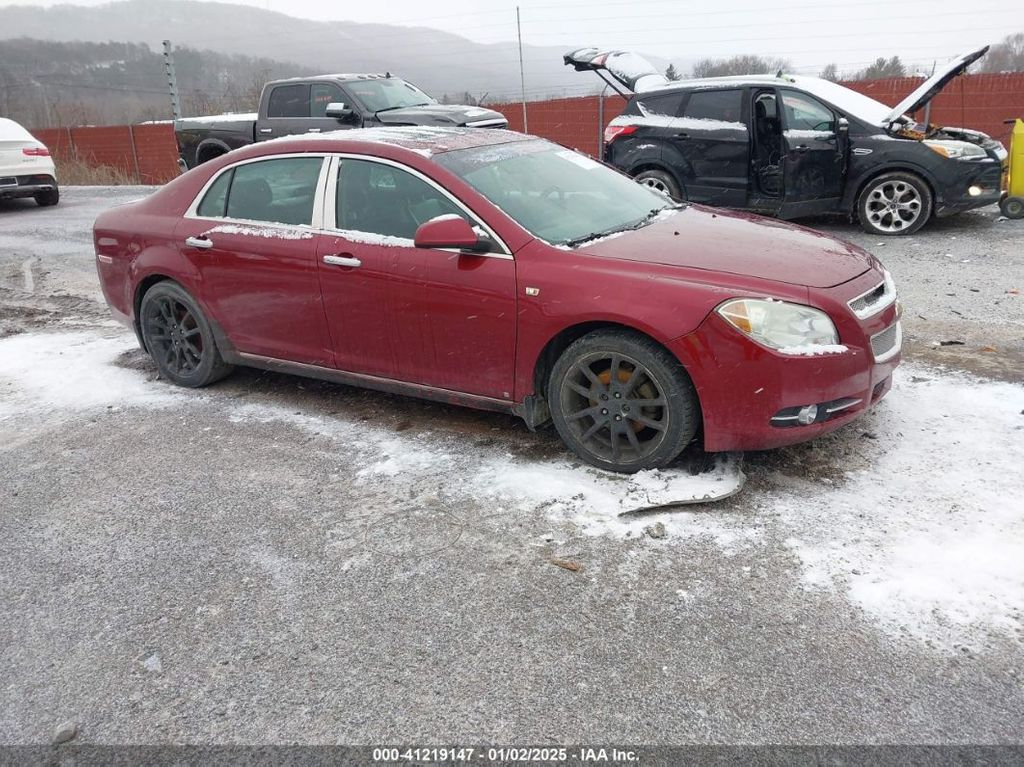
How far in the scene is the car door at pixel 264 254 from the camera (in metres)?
4.52

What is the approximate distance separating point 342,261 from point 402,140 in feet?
2.51

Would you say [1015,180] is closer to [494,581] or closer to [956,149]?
[956,149]

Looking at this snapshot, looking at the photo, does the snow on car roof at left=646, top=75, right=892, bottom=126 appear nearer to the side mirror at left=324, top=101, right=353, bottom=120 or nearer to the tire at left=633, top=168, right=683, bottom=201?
the tire at left=633, top=168, right=683, bottom=201

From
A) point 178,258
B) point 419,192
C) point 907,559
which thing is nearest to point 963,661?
point 907,559

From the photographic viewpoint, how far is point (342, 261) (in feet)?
14.2

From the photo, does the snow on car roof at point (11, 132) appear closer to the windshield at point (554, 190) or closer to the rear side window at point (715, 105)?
the rear side window at point (715, 105)

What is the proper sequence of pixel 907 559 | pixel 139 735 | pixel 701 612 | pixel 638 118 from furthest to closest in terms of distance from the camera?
pixel 638 118
pixel 907 559
pixel 701 612
pixel 139 735

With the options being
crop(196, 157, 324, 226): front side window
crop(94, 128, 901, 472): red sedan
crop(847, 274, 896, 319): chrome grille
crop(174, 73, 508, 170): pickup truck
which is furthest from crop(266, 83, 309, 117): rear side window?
crop(847, 274, 896, 319): chrome grille

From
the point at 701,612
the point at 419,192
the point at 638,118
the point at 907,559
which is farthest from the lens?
the point at 638,118

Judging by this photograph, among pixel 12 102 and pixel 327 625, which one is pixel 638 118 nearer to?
pixel 327 625

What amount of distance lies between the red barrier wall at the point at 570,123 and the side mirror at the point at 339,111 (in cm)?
530

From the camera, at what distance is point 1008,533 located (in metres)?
3.13

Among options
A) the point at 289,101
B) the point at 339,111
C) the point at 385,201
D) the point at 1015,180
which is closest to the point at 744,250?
the point at 385,201

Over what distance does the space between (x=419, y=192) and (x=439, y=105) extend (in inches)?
354
